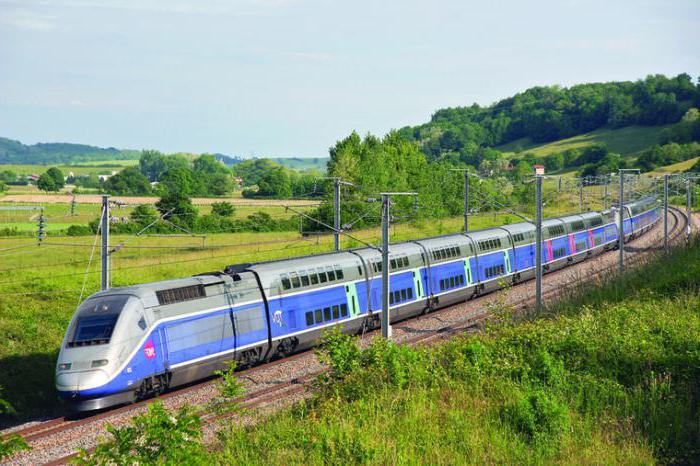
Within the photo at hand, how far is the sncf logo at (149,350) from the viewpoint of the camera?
2277 centimetres

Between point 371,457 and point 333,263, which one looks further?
point 333,263

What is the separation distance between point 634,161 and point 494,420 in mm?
171389

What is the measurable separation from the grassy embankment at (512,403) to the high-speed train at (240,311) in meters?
6.72

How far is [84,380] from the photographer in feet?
70.3

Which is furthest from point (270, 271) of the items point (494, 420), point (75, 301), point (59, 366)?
point (75, 301)

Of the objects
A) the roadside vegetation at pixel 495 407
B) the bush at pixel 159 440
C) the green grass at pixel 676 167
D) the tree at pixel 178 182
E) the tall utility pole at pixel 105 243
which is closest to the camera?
the bush at pixel 159 440

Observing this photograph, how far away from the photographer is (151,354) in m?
23.0

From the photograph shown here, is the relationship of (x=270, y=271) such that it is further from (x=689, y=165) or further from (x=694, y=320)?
(x=689, y=165)

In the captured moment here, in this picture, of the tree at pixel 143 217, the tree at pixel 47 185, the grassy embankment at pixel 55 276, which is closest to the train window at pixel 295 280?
the grassy embankment at pixel 55 276

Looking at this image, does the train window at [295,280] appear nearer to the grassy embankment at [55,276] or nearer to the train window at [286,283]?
the train window at [286,283]

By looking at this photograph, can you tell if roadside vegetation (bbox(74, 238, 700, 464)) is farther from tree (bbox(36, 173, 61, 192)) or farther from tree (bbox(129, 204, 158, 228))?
tree (bbox(36, 173, 61, 192))

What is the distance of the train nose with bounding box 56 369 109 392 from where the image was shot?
843 inches

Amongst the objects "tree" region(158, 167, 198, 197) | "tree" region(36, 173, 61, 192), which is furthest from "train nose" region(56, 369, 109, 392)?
"tree" region(36, 173, 61, 192)

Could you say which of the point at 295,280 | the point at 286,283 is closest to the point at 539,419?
the point at 286,283
